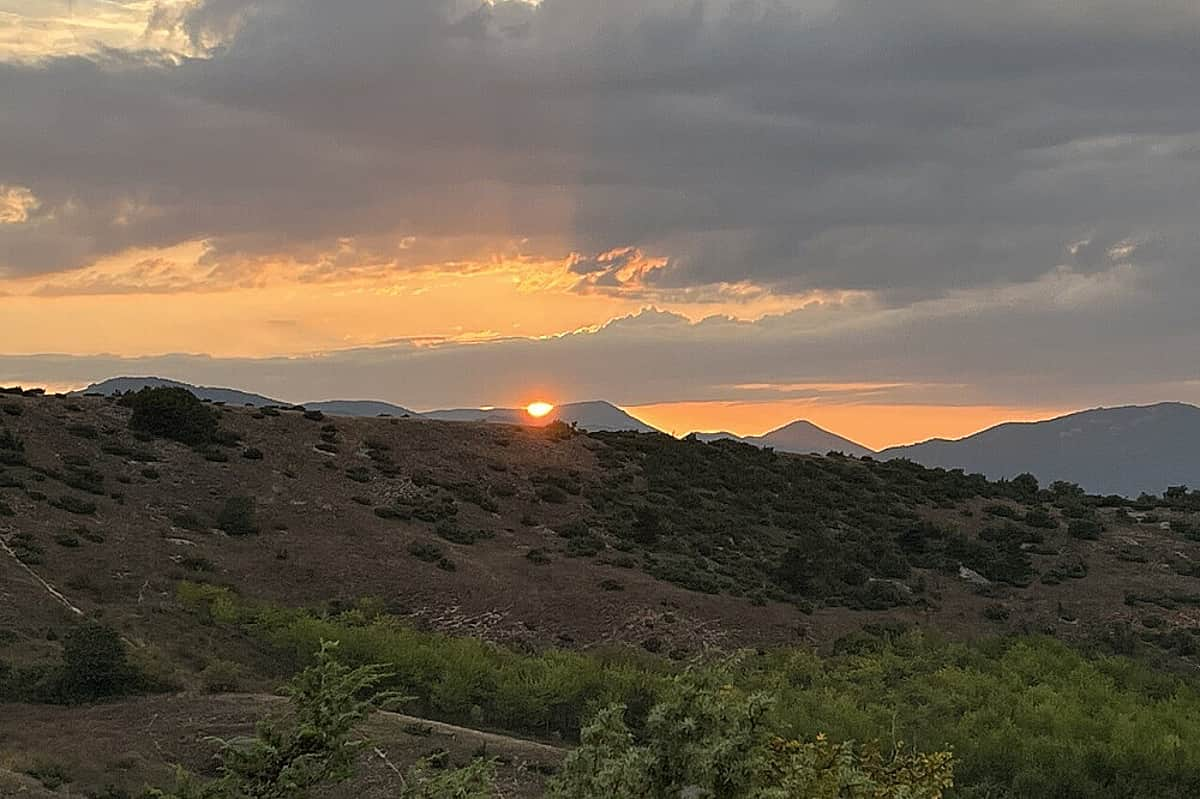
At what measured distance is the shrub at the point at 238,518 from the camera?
36.3 m

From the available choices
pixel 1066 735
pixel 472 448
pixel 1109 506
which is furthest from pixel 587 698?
pixel 1109 506

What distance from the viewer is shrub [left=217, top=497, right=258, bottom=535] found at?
36312 millimetres

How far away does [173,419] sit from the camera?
4609 centimetres

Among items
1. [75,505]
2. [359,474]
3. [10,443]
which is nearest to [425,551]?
[359,474]

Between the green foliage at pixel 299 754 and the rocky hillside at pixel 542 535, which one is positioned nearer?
the green foliage at pixel 299 754

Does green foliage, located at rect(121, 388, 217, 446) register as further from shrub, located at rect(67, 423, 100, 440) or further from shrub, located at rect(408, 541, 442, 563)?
shrub, located at rect(408, 541, 442, 563)

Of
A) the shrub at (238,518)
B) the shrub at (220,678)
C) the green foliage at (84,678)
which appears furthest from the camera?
the shrub at (238,518)

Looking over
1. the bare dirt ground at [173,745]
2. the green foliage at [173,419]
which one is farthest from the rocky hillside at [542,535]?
the bare dirt ground at [173,745]

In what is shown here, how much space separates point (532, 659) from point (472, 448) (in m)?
28.9

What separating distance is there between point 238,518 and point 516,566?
9213 mm

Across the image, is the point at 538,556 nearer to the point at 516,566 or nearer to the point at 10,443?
the point at 516,566

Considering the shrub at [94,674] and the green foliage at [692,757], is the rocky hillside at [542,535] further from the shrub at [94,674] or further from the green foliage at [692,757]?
the green foliage at [692,757]

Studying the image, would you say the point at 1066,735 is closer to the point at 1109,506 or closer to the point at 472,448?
the point at 472,448

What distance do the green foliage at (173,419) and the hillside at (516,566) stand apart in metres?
0.27
